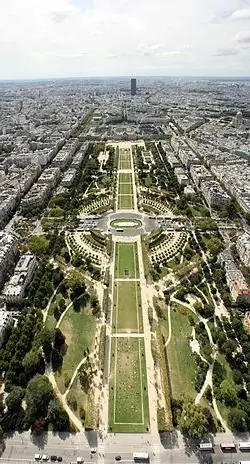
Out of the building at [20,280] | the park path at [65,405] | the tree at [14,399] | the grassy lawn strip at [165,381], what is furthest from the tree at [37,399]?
the building at [20,280]

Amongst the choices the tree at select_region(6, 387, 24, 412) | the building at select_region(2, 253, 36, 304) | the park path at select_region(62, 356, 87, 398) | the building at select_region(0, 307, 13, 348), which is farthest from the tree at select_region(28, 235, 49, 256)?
the tree at select_region(6, 387, 24, 412)

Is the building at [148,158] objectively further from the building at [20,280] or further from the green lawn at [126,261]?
the building at [20,280]

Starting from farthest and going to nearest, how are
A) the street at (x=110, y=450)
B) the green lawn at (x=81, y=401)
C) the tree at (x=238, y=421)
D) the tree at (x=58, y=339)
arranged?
the tree at (x=58, y=339) < the green lawn at (x=81, y=401) < the tree at (x=238, y=421) < the street at (x=110, y=450)

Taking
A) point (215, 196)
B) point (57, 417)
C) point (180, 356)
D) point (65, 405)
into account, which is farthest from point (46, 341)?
point (215, 196)

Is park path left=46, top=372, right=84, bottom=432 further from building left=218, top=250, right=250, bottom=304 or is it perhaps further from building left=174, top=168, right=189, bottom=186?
building left=174, top=168, right=189, bottom=186

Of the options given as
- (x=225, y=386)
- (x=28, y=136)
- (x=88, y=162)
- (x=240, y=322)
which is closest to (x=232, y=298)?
(x=240, y=322)

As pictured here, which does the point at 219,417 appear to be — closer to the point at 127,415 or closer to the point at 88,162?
→ the point at 127,415

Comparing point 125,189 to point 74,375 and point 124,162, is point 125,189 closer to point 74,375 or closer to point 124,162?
point 124,162
